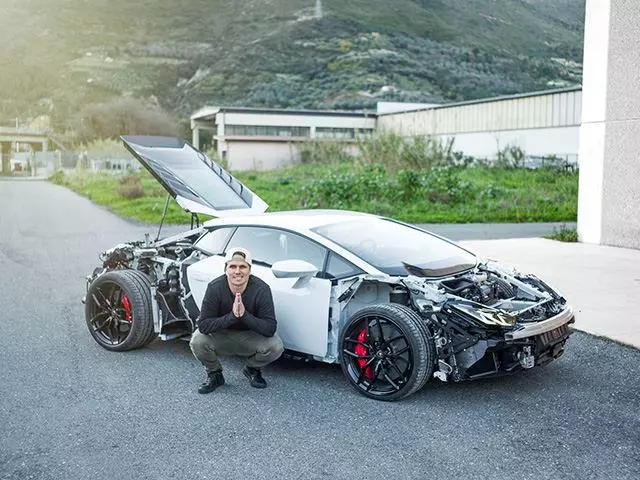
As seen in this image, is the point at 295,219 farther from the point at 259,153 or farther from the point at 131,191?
the point at 259,153

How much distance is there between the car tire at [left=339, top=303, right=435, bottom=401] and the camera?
5352mm

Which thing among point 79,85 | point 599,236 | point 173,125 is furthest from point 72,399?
point 79,85

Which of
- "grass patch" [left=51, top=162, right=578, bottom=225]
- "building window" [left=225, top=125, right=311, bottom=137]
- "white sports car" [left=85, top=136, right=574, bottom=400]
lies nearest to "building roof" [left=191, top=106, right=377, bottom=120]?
"building window" [left=225, top=125, right=311, bottom=137]

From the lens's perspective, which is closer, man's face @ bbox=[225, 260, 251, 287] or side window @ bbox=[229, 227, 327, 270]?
man's face @ bbox=[225, 260, 251, 287]

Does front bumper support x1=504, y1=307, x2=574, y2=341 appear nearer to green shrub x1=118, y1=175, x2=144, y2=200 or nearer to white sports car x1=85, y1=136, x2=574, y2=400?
white sports car x1=85, y1=136, x2=574, y2=400

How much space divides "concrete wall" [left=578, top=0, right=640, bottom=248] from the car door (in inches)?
383

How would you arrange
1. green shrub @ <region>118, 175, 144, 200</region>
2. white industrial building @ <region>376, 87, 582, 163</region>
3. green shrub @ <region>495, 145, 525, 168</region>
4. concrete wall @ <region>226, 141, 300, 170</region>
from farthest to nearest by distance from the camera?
concrete wall @ <region>226, 141, 300, 170</region>
white industrial building @ <region>376, 87, 582, 163</region>
green shrub @ <region>495, 145, 525, 168</region>
green shrub @ <region>118, 175, 144, 200</region>

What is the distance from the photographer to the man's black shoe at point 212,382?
5836 mm

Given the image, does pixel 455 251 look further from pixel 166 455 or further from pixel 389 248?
pixel 166 455

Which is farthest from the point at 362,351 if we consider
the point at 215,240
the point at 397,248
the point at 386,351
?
the point at 215,240

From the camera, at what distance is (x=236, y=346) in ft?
19.4

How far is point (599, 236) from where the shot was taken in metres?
14.7

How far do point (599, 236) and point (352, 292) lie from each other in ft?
34.0

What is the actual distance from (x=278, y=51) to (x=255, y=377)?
119777mm
